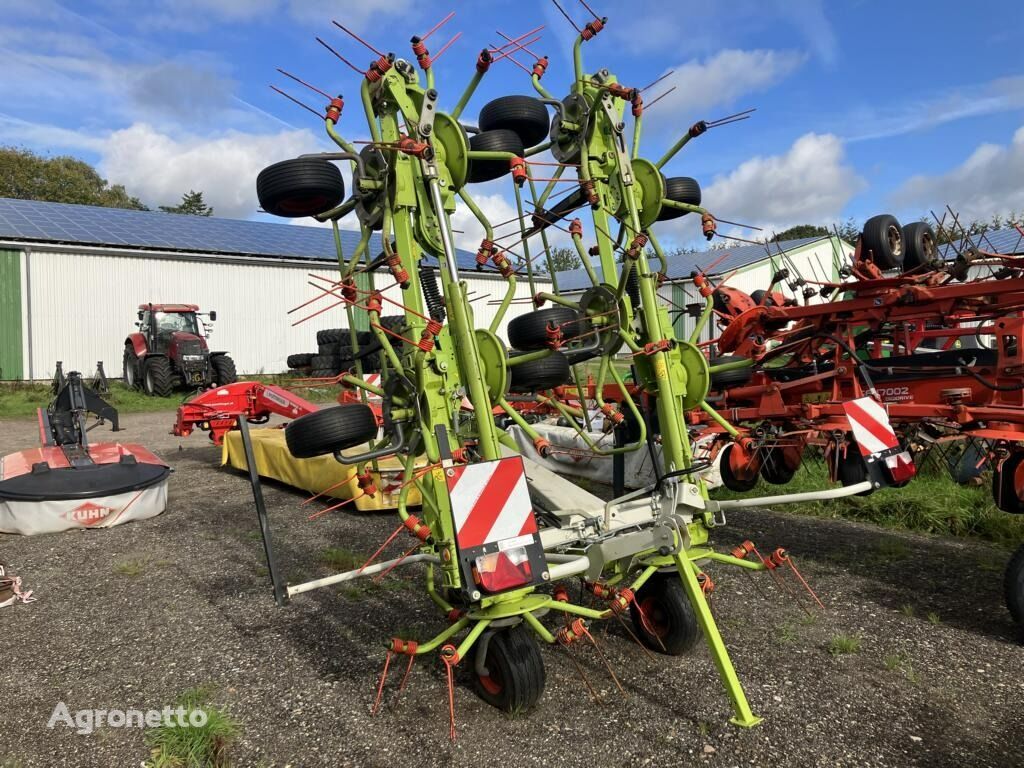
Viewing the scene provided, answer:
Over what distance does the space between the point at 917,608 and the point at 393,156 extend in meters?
4.16

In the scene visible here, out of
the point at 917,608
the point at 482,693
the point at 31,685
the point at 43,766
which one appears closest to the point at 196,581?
the point at 31,685

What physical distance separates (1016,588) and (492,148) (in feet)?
12.7

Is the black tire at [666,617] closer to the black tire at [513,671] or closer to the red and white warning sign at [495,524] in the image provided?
the black tire at [513,671]

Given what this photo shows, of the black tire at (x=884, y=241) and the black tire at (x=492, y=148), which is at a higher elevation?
the black tire at (x=492, y=148)

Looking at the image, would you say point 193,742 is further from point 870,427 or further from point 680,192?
point 680,192

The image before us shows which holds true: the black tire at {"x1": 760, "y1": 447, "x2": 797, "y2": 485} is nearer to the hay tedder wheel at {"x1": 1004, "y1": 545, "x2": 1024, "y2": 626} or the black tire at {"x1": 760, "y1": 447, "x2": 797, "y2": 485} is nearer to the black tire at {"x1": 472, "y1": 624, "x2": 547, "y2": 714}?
the hay tedder wheel at {"x1": 1004, "y1": 545, "x2": 1024, "y2": 626}

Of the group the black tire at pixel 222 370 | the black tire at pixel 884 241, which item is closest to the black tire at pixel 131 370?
the black tire at pixel 222 370

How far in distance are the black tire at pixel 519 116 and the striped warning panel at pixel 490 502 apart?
2737mm

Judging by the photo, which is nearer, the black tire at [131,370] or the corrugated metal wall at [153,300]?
the black tire at [131,370]

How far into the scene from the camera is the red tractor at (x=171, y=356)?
1736cm

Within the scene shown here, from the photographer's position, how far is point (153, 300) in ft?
67.7

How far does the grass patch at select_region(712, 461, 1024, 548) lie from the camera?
582 centimetres

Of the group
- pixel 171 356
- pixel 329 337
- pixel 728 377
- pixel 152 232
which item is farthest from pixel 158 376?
pixel 728 377
